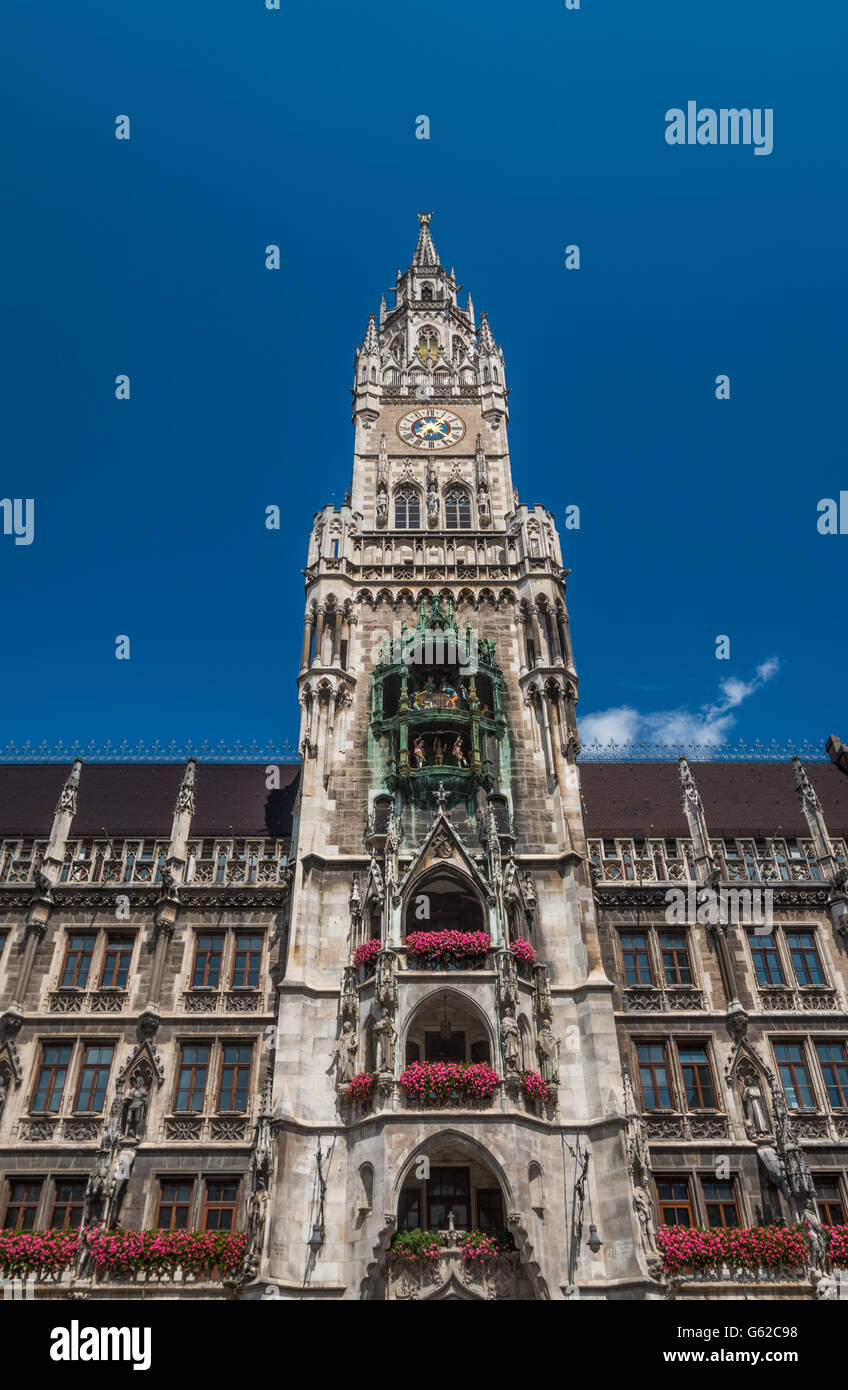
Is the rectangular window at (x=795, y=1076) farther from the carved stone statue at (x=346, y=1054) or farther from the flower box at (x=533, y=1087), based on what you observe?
the carved stone statue at (x=346, y=1054)

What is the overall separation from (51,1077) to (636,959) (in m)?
15.4

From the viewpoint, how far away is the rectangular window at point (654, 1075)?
952 inches

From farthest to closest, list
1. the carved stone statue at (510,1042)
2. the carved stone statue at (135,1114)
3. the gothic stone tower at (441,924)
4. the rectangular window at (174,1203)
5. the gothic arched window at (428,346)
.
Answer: the gothic arched window at (428,346)
the carved stone statue at (135,1114)
the carved stone statue at (510,1042)
the rectangular window at (174,1203)
the gothic stone tower at (441,924)

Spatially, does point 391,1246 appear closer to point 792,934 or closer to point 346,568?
point 792,934

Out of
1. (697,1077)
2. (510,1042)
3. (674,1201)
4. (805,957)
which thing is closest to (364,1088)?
(510,1042)

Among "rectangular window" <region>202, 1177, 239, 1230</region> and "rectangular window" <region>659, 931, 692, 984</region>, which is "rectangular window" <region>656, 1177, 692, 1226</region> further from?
"rectangular window" <region>202, 1177, 239, 1230</region>

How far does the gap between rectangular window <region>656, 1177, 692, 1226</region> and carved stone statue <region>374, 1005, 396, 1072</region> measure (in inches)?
277

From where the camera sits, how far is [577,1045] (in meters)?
24.2

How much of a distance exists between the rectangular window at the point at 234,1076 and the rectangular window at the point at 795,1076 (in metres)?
13.5

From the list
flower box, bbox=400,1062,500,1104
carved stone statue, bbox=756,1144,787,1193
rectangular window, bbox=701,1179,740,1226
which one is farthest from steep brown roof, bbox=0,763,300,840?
carved stone statue, bbox=756,1144,787,1193

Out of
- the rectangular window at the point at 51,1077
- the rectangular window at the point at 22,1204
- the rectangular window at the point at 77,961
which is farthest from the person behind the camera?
the rectangular window at the point at 77,961

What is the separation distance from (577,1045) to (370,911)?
620 cm

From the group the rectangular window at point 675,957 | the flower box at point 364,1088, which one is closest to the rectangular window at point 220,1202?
the flower box at point 364,1088
